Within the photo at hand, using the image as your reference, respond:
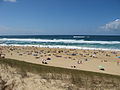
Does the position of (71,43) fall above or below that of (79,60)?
above

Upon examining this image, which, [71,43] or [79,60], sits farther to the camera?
[71,43]

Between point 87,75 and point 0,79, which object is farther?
point 0,79

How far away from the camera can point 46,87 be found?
3104mm

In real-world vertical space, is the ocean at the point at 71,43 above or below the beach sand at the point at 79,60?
above

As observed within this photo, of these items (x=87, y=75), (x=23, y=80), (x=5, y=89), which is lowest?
(x=5, y=89)

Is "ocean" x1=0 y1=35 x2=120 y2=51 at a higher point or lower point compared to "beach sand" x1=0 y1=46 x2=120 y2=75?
higher

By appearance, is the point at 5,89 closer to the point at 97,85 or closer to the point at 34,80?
the point at 34,80

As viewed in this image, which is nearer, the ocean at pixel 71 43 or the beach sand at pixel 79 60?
the beach sand at pixel 79 60

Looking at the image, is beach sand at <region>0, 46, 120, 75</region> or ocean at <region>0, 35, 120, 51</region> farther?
ocean at <region>0, 35, 120, 51</region>

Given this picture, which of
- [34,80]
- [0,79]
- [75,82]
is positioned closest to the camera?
[75,82]

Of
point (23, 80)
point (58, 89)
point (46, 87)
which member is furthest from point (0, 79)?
point (58, 89)

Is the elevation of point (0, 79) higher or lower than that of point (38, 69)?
lower

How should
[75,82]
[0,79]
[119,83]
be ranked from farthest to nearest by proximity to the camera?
1. [0,79]
2. [75,82]
3. [119,83]

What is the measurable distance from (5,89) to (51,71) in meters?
1.34
